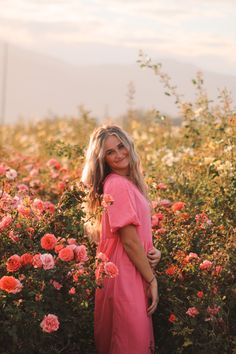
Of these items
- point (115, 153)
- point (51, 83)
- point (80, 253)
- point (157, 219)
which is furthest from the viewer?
point (51, 83)

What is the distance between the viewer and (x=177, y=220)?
4.62 meters

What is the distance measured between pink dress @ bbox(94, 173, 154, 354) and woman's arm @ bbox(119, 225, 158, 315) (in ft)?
0.14

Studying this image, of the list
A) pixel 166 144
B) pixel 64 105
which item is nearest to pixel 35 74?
pixel 64 105

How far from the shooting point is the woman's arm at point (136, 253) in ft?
12.8

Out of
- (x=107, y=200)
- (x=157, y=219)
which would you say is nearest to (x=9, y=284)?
(x=107, y=200)

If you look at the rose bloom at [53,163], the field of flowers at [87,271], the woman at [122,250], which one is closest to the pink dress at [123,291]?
the woman at [122,250]

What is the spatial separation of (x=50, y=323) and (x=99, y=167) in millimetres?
929

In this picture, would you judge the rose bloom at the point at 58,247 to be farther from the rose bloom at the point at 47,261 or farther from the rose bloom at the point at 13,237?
the rose bloom at the point at 13,237

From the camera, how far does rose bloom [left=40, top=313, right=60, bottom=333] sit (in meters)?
3.49

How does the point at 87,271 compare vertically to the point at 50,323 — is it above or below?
above

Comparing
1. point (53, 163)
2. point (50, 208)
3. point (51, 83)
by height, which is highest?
point (50, 208)

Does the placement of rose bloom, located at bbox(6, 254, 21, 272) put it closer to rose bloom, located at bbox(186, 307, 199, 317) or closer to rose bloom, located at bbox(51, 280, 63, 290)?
rose bloom, located at bbox(51, 280, 63, 290)

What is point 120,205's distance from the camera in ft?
12.8

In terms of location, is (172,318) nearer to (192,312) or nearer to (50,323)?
(192,312)
